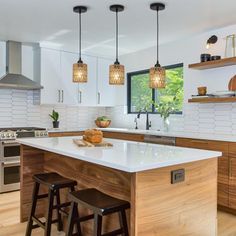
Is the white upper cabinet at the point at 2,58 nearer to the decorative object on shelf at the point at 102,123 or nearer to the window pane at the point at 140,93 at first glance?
the decorative object on shelf at the point at 102,123

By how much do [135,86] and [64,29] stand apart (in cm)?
202

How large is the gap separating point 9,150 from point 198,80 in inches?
120

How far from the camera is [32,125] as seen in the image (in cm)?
487

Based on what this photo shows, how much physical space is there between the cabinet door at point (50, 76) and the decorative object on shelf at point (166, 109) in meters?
1.79

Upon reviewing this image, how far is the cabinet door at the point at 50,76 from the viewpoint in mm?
4695

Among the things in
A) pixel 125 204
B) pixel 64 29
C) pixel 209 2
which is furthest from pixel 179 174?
pixel 64 29

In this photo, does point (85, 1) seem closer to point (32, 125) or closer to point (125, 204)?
point (125, 204)

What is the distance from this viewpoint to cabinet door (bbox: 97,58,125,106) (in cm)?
548

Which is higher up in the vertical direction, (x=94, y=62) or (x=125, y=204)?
(x=94, y=62)

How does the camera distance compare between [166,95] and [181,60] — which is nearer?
[181,60]

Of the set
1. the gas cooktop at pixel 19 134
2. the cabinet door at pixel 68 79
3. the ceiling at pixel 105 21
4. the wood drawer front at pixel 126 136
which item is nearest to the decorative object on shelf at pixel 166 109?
the wood drawer front at pixel 126 136

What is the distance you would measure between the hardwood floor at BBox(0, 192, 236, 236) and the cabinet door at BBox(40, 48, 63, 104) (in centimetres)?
190

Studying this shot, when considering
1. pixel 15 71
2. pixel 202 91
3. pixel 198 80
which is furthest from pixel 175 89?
pixel 15 71

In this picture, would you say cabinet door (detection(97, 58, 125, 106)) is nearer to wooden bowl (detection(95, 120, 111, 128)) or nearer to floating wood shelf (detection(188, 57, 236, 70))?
wooden bowl (detection(95, 120, 111, 128))
